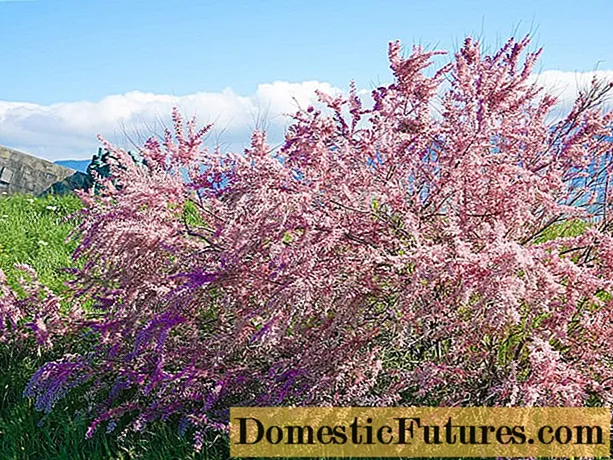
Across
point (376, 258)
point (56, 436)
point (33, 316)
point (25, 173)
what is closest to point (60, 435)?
point (56, 436)

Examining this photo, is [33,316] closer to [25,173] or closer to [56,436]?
[56,436]

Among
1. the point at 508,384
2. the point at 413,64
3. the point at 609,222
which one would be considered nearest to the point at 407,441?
the point at 508,384

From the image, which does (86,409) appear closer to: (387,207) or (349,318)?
(349,318)

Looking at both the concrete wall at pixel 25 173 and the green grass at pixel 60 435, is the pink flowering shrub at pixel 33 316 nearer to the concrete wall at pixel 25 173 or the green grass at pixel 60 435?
the green grass at pixel 60 435

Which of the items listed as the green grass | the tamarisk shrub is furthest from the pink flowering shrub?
the tamarisk shrub

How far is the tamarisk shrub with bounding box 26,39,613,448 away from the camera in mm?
2877

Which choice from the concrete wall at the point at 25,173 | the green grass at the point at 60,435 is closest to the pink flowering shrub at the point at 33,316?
the green grass at the point at 60,435

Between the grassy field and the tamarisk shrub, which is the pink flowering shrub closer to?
the grassy field

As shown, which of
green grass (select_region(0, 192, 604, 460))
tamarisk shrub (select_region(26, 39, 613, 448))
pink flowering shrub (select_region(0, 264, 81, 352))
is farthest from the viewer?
pink flowering shrub (select_region(0, 264, 81, 352))

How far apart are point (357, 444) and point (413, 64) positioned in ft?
5.04

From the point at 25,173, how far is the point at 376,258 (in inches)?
409

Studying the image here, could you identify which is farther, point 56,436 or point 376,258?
point 56,436

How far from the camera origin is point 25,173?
476 inches

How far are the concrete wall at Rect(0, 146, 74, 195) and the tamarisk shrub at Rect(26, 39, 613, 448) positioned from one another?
895 centimetres
